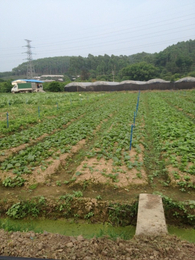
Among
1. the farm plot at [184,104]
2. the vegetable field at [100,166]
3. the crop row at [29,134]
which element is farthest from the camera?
the farm plot at [184,104]

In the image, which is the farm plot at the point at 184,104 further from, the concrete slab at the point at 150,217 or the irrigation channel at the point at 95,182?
the concrete slab at the point at 150,217

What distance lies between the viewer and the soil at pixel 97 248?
2.86m

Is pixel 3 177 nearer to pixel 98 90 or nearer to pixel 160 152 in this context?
pixel 160 152

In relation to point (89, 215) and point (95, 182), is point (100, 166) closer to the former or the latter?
point (95, 182)

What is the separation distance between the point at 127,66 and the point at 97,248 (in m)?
72.5

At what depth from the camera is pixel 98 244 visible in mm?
3111

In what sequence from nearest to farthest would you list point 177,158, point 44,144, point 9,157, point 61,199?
1. point 61,199
2. point 177,158
3. point 9,157
4. point 44,144

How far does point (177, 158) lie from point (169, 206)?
241cm

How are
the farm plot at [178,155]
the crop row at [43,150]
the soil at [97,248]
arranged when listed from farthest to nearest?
1. the crop row at [43,150]
2. the farm plot at [178,155]
3. the soil at [97,248]

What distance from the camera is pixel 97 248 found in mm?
3018

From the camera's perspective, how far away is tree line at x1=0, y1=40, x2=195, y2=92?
2606 inches

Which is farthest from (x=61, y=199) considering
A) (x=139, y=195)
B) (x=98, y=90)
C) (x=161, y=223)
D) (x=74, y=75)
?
(x=74, y=75)

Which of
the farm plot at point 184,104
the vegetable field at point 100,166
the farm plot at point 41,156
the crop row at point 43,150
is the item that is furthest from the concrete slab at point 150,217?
the farm plot at point 184,104

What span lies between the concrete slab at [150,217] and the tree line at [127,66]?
60.5 metres
